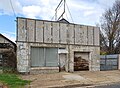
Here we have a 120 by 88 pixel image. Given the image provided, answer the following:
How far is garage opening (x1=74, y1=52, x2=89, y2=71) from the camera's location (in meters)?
23.0

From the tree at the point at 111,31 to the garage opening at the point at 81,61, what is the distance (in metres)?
24.0

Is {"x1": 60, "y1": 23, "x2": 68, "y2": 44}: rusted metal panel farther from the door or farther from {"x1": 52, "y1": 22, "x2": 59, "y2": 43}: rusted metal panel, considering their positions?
the door

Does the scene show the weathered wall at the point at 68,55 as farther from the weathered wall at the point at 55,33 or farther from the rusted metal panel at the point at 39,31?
the rusted metal panel at the point at 39,31

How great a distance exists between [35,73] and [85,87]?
6847 millimetres

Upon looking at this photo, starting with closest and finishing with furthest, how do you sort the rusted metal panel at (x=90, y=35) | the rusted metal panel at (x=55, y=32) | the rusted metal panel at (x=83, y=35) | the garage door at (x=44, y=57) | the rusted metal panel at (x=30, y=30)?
the rusted metal panel at (x=30, y=30) → the garage door at (x=44, y=57) → the rusted metal panel at (x=55, y=32) → the rusted metal panel at (x=83, y=35) → the rusted metal panel at (x=90, y=35)

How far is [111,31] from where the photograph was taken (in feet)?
154

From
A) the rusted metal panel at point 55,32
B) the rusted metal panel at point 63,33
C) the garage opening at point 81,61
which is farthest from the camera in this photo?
the garage opening at point 81,61

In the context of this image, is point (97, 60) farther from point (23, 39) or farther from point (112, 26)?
point (112, 26)

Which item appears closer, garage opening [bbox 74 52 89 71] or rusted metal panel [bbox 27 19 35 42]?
rusted metal panel [bbox 27 19 35 42]

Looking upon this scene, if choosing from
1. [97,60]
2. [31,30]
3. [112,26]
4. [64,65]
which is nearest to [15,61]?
[31,30]

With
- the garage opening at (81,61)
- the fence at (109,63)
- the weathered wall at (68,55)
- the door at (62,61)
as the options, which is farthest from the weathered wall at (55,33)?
the fence at (109,63)

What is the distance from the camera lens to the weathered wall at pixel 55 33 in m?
20.4

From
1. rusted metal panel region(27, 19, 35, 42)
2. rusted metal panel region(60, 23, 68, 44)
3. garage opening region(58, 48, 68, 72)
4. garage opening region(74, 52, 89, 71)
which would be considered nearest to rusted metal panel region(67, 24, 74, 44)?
rusted metal panel region(60, 23, 68, 44)

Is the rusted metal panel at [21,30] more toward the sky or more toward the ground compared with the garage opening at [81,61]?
more toward the sky
